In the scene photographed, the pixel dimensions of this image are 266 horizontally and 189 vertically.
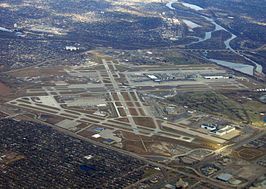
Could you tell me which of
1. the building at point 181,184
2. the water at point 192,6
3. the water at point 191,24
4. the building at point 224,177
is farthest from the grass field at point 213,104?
the water at point 192,6

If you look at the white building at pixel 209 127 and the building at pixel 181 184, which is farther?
the white building at pixel 209 127

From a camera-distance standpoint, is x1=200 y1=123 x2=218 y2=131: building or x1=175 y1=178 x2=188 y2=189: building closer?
x1=175 y1=178 x2=188 y2=189: building

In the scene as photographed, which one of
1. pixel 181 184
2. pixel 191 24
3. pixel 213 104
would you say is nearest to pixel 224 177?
pixel 181 184

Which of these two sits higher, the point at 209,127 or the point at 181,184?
the point at 181,184

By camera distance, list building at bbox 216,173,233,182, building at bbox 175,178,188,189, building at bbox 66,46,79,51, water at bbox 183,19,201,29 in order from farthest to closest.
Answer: water at bbox 183,19,201,29 → building at bbox 66,46,79,51 → building at bbox 216,173,233,182 → building at bbox 175,178,188,189

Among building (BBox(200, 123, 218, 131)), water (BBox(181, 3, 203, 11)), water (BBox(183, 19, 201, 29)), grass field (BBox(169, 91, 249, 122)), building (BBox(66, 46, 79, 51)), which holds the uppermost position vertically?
building (BBox(200, 123, 218, 131))

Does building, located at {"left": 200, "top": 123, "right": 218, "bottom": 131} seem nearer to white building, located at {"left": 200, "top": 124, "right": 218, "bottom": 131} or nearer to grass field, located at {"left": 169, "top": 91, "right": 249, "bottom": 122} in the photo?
white building, located at {"left": 200, "top": 124, "right": 218, "bottom": 131}

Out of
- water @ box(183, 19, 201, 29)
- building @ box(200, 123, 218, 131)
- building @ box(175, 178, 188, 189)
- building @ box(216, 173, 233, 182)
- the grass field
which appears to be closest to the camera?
building @ box(175, 178, 188, 189)

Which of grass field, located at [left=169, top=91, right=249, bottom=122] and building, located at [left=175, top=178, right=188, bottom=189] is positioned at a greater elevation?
building, located at [left=175, top=178, right=188, bottom=189]

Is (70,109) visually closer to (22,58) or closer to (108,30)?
(22,58)

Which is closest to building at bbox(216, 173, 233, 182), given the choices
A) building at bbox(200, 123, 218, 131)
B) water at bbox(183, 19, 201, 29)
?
building at bbox(200, 123, 218, 131)

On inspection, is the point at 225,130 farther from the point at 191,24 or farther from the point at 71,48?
the point at 191,24

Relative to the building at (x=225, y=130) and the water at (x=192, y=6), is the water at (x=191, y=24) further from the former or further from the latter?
the building at (x=225, y=130)
